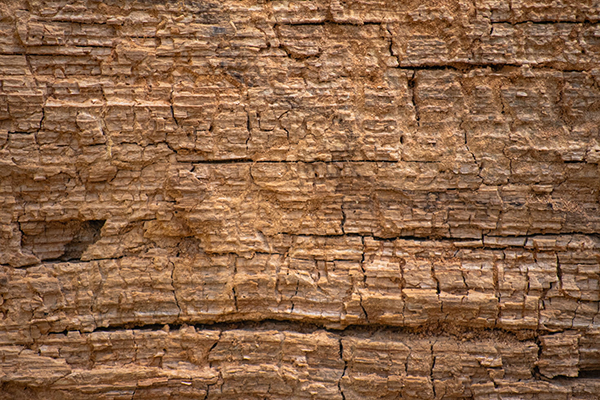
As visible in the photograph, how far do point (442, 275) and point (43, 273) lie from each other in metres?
2.04

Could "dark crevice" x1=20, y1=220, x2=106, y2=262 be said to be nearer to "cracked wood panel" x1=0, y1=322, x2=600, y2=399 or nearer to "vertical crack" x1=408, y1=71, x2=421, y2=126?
"cracked wood panel" x1=0, y1=322, x2=600, y2=399

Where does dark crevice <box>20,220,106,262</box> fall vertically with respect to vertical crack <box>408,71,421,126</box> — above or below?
below

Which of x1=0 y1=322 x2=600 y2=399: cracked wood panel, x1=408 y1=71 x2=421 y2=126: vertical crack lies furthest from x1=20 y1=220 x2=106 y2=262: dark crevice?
x1=408 y1=71 x2=421 y2=126: vertical crack

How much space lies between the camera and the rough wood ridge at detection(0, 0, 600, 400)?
1.89 meters

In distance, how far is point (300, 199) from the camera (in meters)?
1.96

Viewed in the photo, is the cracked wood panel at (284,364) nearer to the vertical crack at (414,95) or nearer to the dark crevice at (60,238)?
the dark crevice at (60,238)

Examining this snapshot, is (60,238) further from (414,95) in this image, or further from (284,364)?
(414,95)

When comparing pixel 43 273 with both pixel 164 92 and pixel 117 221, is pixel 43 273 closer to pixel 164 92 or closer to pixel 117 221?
pixel 117 221

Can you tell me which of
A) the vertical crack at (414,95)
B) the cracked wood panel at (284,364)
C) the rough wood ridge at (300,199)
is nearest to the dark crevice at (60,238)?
the rough wood ridge at (300,199)

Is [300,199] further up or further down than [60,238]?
further up

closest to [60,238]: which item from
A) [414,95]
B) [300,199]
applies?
[300,199]

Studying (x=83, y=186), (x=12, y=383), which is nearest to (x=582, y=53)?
(x=83, y=186)

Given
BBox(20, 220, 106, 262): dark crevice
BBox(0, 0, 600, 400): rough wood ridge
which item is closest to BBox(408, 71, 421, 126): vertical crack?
BBox(0, 0, 600, 400): rough wood ridge

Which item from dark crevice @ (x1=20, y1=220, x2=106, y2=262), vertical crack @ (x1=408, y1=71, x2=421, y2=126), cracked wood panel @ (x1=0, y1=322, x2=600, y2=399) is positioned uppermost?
vertical crack @ (x1=408, y1=71, x2=421, y2=126)
